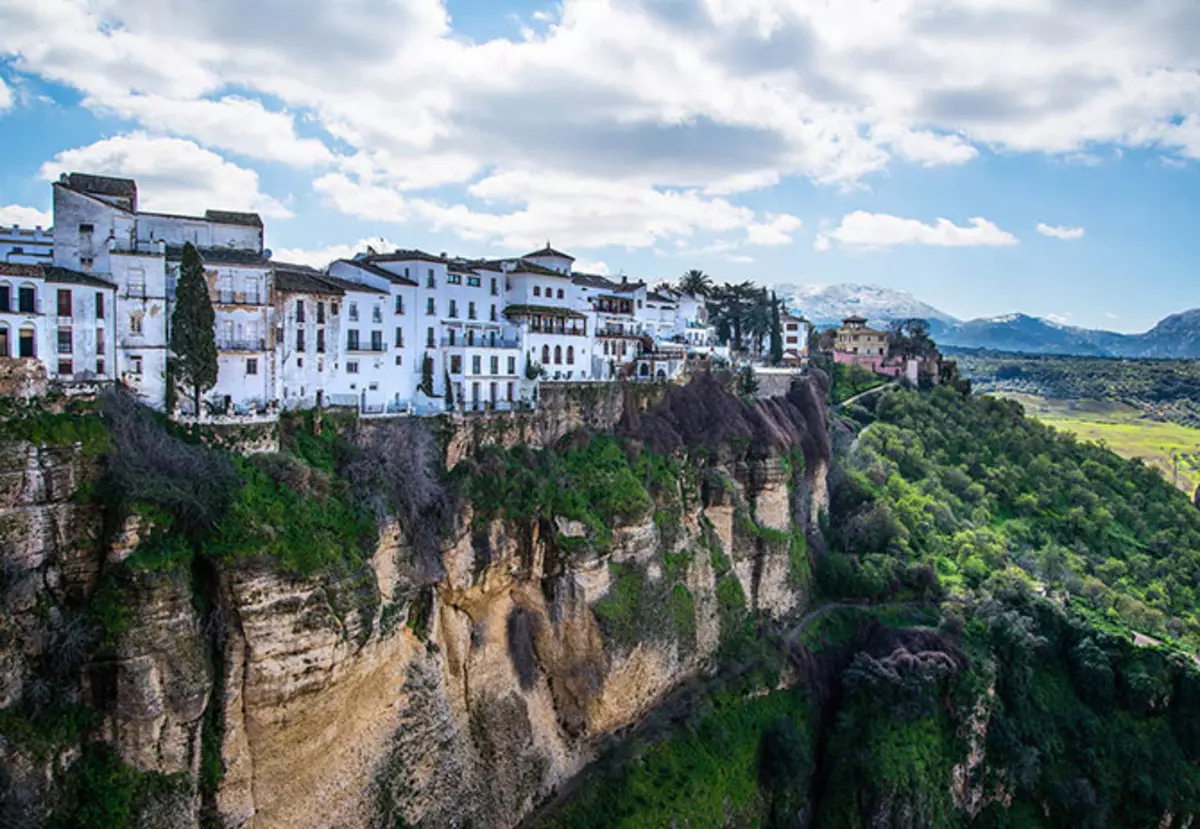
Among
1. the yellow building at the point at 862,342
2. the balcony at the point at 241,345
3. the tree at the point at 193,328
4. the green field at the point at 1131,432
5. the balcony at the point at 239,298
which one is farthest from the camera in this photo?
the green field at the point at 1131,432

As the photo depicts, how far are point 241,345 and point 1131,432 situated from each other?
102515 mm

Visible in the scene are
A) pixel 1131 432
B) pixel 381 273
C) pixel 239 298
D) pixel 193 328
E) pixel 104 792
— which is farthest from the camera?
pixel 1131 432

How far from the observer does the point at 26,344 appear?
73.6 ft

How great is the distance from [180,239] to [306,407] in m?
7.38

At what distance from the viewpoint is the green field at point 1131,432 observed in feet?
280

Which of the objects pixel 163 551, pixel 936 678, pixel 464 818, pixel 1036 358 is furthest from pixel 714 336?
pixel 1036 358

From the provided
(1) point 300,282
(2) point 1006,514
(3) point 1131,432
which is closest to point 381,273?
(1) point 300,282

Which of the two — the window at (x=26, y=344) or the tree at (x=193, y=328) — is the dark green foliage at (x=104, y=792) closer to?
the tree at (x=193, y=328)

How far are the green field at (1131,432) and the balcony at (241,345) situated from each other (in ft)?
256

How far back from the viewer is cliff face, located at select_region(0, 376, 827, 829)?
2000 cm

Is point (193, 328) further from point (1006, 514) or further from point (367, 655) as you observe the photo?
point (1006, 514)

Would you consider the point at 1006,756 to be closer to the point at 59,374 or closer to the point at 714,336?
the point at 714,336

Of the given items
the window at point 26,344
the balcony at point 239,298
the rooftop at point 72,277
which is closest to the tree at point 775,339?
the balcony at point 239,298

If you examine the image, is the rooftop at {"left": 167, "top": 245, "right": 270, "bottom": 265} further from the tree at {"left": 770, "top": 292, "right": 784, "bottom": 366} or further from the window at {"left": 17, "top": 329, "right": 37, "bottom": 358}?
the tree at {"left": 770, "top": 292, "right": 784, "bottom": 366}
